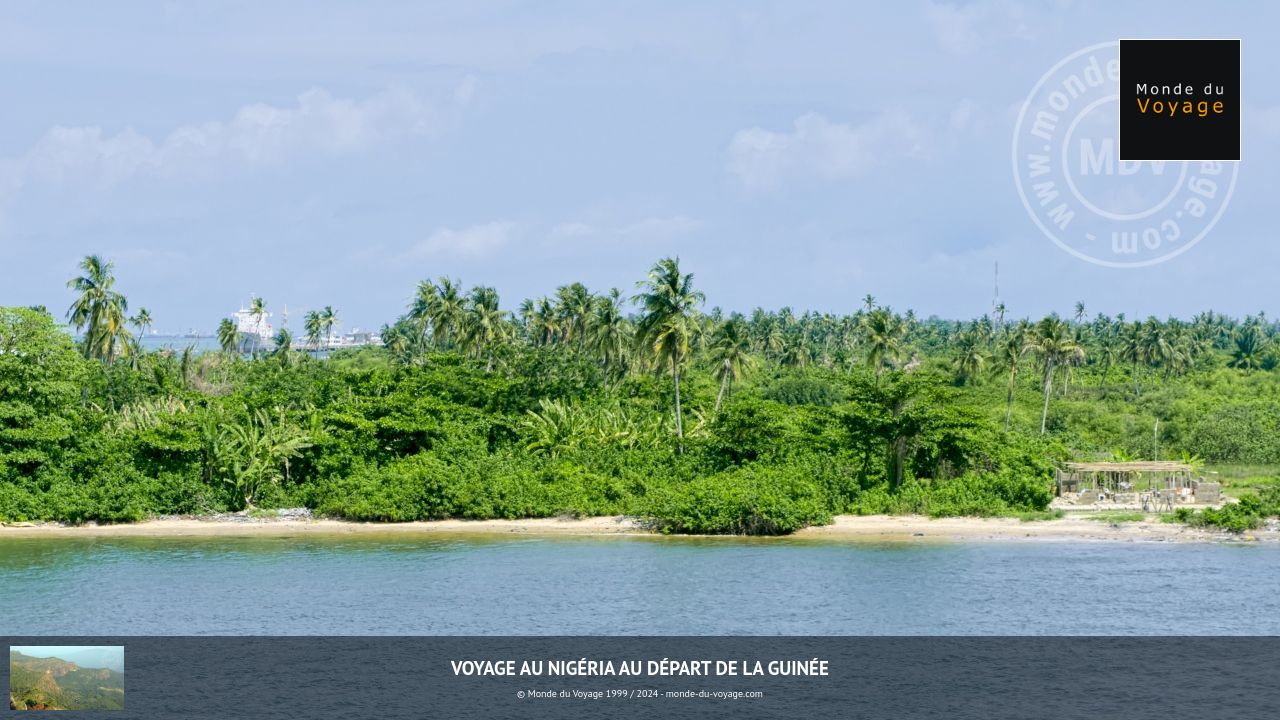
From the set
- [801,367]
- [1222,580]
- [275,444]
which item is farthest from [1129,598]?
[801,367]

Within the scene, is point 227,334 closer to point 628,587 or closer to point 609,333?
point 609,333

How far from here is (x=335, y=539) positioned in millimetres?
44844

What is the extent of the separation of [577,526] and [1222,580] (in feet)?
71.9

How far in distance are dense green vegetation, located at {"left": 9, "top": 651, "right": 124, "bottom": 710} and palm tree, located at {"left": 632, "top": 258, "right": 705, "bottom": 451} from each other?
99.3 feet

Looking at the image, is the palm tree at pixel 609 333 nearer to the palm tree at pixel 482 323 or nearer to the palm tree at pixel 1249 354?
the palm tree at pixel 482 323

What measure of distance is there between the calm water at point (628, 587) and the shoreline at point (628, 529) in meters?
1.44

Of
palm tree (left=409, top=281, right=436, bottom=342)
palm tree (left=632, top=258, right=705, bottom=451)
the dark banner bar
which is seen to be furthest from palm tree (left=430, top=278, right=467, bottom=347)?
the dark banner bar

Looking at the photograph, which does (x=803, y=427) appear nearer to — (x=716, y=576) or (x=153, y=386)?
(x=716, y=576)

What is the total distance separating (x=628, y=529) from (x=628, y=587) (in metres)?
10.5

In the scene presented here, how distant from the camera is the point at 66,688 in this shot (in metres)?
24.4

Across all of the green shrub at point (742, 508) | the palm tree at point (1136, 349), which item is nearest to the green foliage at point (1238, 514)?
the green shrub at point (742, 508)

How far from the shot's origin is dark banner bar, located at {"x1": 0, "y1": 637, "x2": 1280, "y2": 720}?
24.8m

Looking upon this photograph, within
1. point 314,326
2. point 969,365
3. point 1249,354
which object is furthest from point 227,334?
point 1249,354

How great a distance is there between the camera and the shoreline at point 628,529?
4328cm
